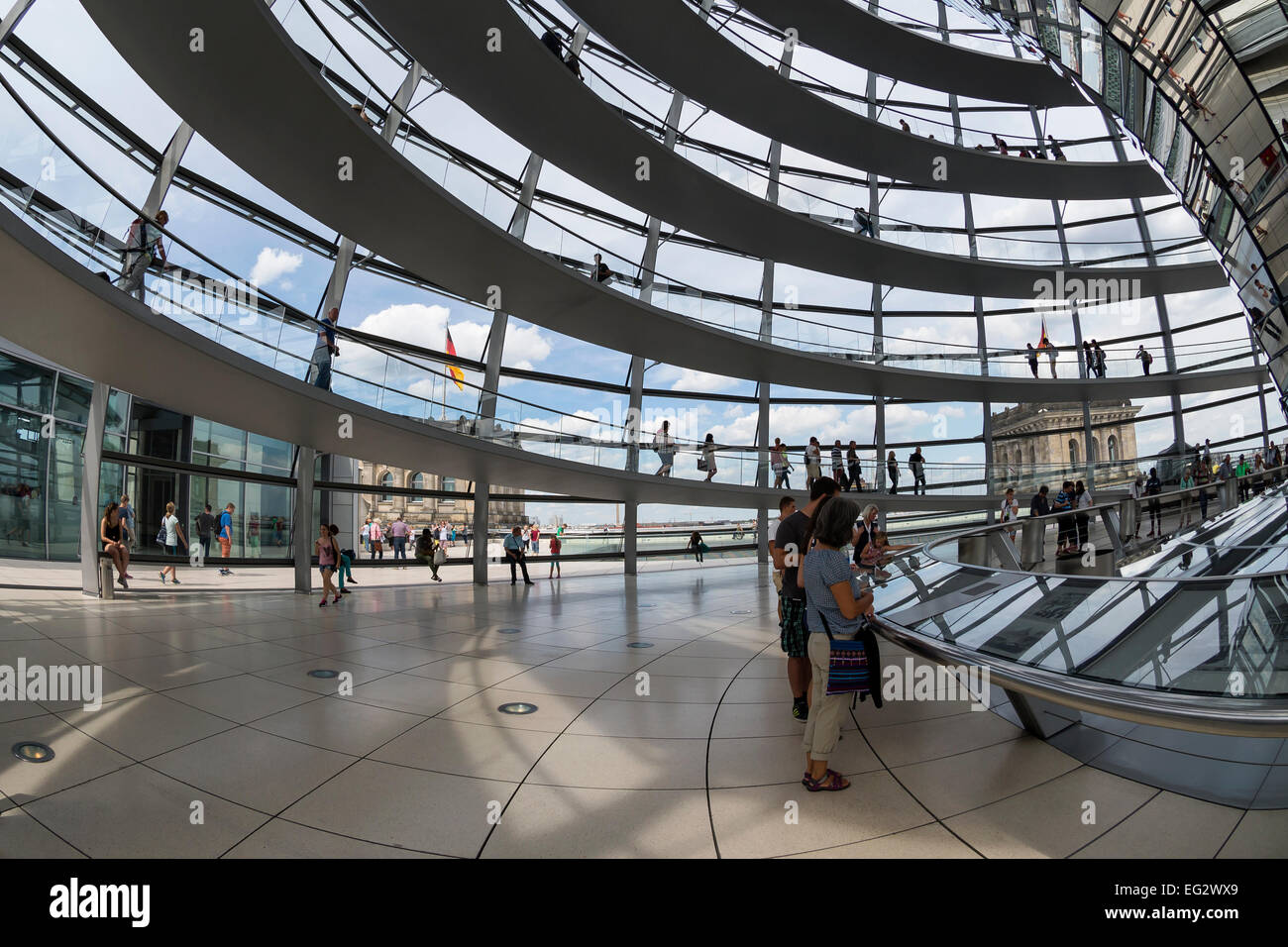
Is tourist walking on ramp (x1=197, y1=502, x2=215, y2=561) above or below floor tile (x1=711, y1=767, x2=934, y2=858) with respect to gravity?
above

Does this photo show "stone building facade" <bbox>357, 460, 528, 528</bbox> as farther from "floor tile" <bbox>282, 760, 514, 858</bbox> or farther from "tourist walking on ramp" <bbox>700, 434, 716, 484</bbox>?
"floor tile" <bbox>282, 760, 514, 858</bbox>

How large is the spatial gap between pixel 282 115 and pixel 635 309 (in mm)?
7778

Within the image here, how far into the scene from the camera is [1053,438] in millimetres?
24328

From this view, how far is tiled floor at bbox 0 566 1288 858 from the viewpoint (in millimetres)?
2900

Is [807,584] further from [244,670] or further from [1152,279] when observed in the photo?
[1152,279]

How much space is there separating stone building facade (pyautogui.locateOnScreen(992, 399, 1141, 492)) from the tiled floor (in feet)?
56.8

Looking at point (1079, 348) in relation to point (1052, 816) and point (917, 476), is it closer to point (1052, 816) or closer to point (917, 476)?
point (917, 476)

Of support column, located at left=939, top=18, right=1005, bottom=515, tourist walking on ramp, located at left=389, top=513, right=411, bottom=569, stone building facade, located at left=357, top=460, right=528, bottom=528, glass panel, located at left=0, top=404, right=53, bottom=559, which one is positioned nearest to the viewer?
glass panel, located at left=0, top=404, right=53, bottom=559

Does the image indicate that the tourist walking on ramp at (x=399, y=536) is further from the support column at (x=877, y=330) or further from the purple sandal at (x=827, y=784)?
the purple sandal at (x=827, y=784)

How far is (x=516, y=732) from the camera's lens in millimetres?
4418

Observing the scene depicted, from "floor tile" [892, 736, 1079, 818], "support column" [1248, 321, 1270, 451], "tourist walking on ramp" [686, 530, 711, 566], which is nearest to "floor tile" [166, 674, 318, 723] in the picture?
"floor tile" [892, 736, 1079, 818]

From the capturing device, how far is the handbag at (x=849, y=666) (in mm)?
3436

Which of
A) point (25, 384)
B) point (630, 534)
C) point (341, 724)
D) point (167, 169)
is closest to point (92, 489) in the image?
point (25, 384)
